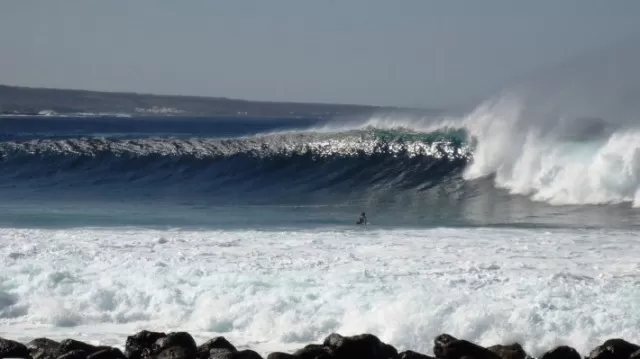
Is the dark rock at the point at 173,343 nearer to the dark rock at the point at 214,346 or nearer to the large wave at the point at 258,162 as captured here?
the dark rock at the point at 214,346

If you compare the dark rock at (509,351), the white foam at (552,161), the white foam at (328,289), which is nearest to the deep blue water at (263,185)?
the white foam at (552,161)

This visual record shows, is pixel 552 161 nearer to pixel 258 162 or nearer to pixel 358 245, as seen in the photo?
pixel 258 162

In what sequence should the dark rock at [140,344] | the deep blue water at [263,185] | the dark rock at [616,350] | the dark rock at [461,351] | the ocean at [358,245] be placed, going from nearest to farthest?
the dark rock at [616,350] → the dark rock at [461,351] → the dark rock at [140,344] → the ocean at [358,245] → the deep blue water at [263,185]

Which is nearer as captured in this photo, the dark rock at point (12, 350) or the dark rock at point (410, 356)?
the dark rock at point (410, 356)

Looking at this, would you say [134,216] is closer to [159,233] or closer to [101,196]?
[159,233]

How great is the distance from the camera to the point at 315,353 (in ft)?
31.1

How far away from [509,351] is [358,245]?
234 inches

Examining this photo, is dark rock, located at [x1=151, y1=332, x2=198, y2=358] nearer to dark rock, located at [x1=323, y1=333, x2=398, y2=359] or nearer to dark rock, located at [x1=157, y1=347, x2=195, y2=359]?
dark rock, located at [x1=157, y1=347, x2=195, y2=359]

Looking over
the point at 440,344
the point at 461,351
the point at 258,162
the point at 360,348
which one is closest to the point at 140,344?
the point at 360,348

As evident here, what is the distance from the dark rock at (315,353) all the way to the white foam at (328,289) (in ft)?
3.29

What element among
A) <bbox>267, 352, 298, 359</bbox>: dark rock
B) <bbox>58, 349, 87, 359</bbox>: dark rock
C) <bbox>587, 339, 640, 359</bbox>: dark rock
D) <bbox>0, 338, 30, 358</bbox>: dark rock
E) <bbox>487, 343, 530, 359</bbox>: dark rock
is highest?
<bbox>587, 339, 640, 359</bbox>: dark rock

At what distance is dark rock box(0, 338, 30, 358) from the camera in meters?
9.83

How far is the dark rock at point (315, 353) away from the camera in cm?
942

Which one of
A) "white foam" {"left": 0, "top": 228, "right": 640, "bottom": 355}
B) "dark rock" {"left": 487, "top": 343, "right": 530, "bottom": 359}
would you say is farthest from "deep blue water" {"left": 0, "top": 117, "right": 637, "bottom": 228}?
"dark rock" {"left": 487, "top": 343, "right": 530, "bottom": 359}
